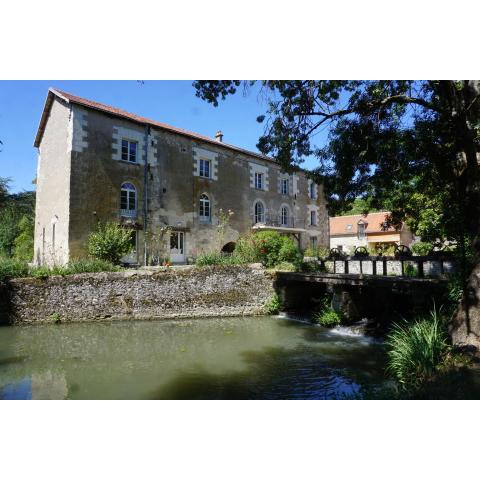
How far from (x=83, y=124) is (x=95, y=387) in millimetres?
12364

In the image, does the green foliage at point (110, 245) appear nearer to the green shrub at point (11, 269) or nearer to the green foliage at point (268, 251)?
the green shrub at point (11, 269)

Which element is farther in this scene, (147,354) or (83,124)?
(83,124)

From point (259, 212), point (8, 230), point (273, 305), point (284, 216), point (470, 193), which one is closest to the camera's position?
point (470, 193)

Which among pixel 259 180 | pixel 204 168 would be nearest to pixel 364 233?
pixel 259 180

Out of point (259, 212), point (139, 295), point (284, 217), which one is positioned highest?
point (259, 212)

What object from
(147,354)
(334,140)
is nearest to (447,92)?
(334,140)

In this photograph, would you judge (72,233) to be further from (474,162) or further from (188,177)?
(474,162)

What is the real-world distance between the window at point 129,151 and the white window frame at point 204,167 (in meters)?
3.78

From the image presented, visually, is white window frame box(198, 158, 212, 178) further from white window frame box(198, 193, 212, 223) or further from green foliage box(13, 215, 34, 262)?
green foliage box(13, 215, 34, 262)

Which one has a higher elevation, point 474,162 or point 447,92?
point 447,92

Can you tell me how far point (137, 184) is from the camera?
16.7 metres

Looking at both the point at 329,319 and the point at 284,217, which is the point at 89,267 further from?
the point at 284,217

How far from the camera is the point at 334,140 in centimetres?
867

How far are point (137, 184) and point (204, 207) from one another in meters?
4.19
